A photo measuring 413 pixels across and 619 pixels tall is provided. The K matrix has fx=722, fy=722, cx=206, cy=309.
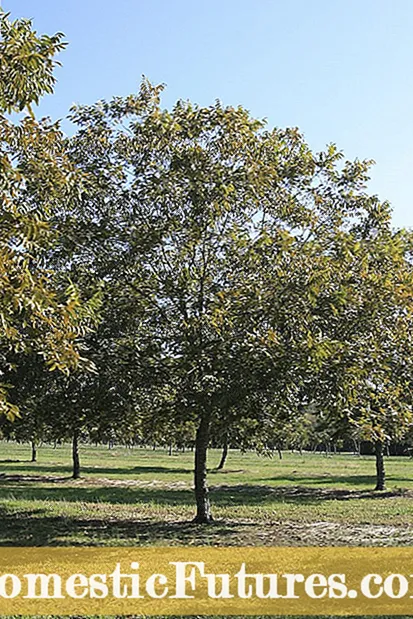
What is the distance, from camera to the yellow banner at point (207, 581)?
796 centimetres

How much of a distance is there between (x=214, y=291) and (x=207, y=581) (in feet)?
21.0

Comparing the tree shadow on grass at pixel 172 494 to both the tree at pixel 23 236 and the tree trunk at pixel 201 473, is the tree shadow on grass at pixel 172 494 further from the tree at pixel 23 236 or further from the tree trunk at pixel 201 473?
the tree at pixel 23 236

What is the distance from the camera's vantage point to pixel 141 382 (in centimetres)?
1470

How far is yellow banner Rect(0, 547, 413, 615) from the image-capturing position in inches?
313

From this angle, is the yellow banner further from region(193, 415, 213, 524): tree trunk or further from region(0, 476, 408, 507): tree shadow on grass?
region(0, 476, 408, 507): tree shadow on grass


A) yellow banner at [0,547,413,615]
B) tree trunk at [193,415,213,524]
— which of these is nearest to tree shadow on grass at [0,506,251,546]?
tree trunk at [193,415,213,524]

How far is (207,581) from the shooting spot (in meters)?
9.41

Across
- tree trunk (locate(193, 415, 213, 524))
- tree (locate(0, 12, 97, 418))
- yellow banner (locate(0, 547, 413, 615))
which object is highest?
tree (locate(0, 12, 97, 418))

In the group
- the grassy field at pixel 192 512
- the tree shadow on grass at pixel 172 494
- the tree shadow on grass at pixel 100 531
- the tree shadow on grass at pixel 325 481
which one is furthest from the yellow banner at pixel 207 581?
the tree shadow on grass at pixel 325 481

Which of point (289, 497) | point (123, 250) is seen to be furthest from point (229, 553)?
point (289, 497)

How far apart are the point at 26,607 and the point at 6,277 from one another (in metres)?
3.82

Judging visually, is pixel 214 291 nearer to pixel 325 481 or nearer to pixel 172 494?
pixel 172 494

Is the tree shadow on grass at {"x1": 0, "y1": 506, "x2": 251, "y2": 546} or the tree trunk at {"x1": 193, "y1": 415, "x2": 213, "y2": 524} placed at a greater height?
the tree trunk at {"x1": 193, "y1": 415, "x2": 213, "y2": 524}

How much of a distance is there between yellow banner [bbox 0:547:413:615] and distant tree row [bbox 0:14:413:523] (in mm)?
2872
